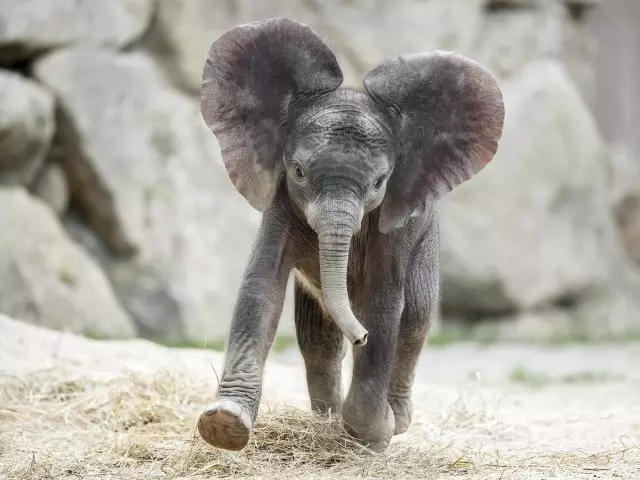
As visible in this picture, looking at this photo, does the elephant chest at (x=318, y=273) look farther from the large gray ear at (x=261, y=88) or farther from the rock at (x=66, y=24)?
the rock at (x=66, y=24)

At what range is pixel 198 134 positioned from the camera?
11.2m

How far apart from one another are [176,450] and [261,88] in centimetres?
150

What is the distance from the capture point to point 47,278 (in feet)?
32.1

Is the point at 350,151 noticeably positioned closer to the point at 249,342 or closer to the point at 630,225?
the point at 249,342

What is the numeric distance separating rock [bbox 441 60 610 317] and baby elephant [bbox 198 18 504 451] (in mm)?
8231

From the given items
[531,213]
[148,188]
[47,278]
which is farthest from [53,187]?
[531,213]

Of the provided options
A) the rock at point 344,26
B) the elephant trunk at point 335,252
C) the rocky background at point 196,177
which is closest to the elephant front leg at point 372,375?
the elephant trunk at point 335,252

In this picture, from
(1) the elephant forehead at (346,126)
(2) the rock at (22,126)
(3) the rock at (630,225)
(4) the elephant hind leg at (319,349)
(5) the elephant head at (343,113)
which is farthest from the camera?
(3) the rock at (630,225)

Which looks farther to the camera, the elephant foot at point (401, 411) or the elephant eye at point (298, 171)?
the elephant foot at point (401, 411)

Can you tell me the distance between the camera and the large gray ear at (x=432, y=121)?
4.57m

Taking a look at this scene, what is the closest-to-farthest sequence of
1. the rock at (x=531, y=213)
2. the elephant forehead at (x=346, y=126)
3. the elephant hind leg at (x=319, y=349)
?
the elephant forehead at (x=346, y=126) → the elephant hind leg at (x=319, y=349) → the rock at (x=531, y=213)

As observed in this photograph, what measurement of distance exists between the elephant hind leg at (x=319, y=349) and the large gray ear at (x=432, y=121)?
0.71 metres

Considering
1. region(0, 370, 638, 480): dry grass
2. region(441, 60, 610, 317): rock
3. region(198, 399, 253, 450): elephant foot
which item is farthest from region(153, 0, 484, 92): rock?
region(198, 399, 253, 450): elephant foot

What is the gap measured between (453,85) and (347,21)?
317 inches
